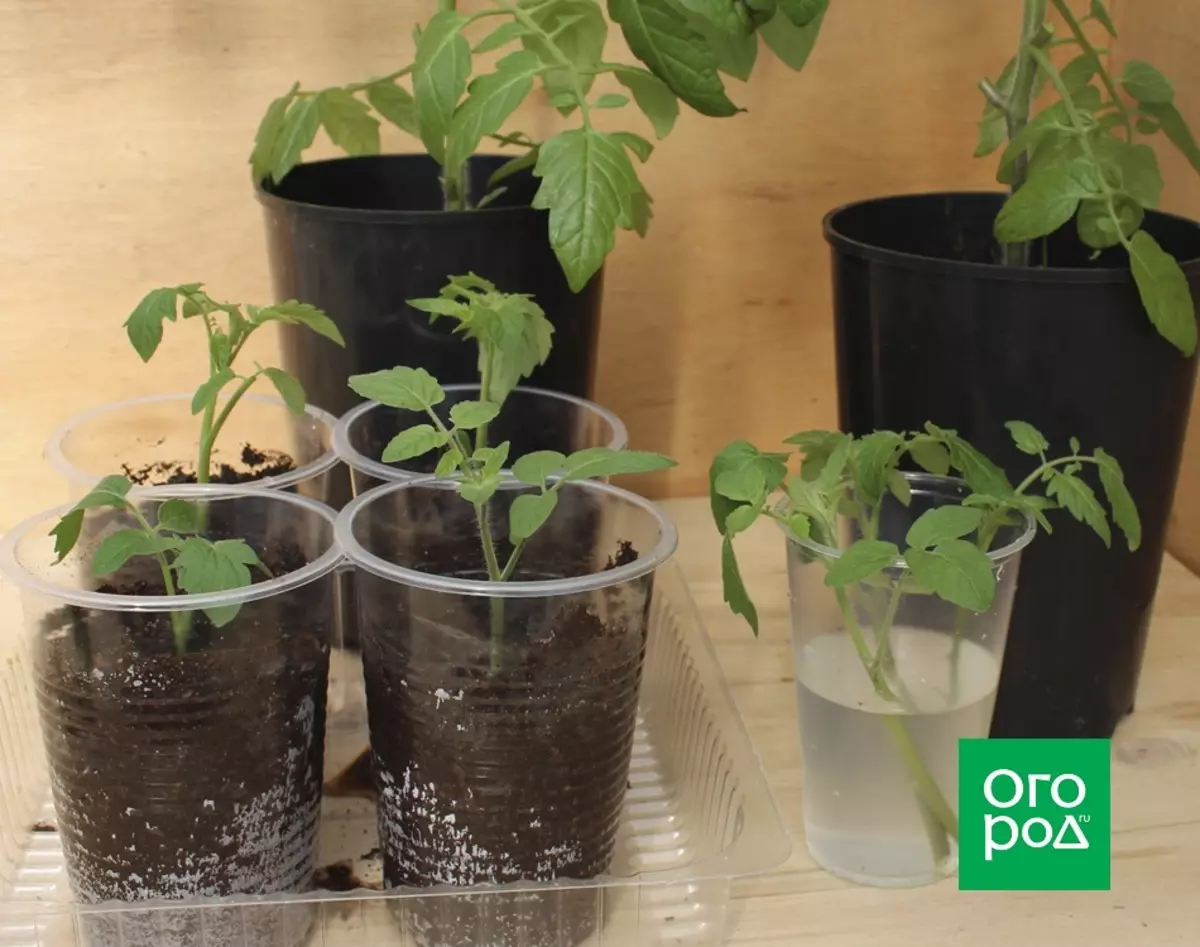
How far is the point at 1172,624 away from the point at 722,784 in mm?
413

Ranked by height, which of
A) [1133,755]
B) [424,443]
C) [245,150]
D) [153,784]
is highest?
[245,150]

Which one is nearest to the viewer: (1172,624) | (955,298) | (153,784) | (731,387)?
(153,784)

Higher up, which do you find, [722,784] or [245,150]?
[245,150]

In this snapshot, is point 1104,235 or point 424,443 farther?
point 1104,235

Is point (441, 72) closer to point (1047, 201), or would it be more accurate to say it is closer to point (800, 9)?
point (800, 9)

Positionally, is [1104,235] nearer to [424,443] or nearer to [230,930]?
[424,443]

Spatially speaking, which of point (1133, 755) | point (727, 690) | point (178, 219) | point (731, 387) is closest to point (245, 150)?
point (178, 219)

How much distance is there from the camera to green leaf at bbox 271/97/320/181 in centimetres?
71

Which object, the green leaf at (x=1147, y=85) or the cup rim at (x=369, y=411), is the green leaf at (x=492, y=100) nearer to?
the cup rim at (x=369, y=411)

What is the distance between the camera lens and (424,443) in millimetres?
539

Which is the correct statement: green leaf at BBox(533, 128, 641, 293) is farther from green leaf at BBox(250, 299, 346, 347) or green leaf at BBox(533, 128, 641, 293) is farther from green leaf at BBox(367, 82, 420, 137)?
green leaf at BBox(367, 82, 420, 137)

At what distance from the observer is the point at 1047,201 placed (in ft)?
2.02

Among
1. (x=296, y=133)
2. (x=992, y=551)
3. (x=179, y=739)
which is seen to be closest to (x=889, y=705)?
(x=992, y=551)

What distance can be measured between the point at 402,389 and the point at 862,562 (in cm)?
22
